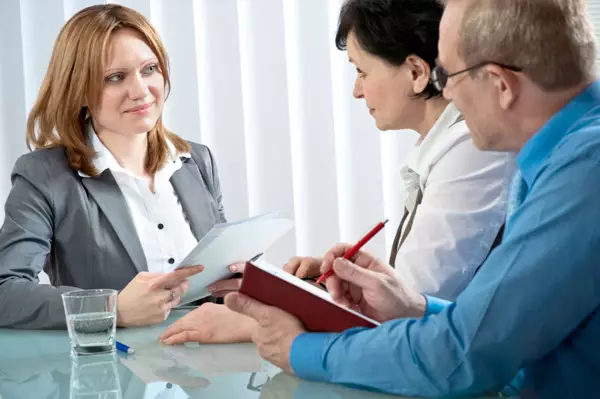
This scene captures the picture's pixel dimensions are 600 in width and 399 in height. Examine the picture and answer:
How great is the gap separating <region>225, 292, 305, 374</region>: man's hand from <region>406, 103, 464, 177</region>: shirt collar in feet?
2.12

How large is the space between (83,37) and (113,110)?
0.23 meters

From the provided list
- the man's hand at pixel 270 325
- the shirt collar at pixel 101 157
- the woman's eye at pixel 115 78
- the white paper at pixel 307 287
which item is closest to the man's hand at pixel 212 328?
the white paper at pixel 307 287

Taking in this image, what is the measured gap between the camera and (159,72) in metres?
2.53

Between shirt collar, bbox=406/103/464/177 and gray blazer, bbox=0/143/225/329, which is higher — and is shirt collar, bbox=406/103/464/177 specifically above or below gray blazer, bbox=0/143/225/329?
above

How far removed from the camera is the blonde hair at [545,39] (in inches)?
49.1

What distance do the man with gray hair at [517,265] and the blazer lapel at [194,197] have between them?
1.18 metres

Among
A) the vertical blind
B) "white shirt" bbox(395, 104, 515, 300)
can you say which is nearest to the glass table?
"white shirt" bbox(395, 104, 515, 300)

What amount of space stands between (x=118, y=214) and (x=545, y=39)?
1453mm

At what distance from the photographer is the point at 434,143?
6.22 feet

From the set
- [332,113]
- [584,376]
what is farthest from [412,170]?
[332,113]

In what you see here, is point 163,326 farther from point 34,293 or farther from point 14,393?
point 14,393

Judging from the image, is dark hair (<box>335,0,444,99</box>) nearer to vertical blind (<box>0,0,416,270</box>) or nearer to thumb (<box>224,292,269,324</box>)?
thumb (<box>224,292,269,324</box>)

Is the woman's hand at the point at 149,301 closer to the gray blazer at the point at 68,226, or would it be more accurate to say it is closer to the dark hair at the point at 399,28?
the gray blazer at the point at 68,226

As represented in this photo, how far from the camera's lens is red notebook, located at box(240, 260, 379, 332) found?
1296 mm
